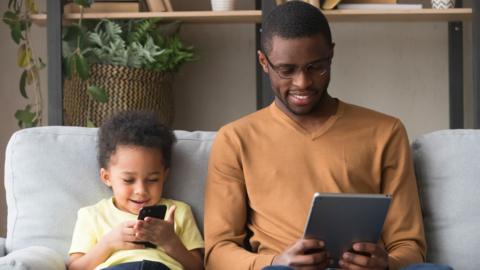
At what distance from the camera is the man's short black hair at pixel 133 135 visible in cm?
201

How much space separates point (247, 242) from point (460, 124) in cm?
154

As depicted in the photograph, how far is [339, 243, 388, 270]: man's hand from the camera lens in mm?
1702

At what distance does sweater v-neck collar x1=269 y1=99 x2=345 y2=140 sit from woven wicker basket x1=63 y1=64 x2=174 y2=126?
1116mm

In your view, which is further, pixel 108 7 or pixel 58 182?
pixel 108 7

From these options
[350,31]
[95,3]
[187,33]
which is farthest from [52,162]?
[350,31]

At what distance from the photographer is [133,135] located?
201 centimetres

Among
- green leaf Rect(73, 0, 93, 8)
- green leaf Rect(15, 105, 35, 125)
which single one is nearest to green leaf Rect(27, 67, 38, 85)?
green leaf Rect(15, 105, 35, 125)

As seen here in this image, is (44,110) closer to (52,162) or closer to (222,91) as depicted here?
(222,91)

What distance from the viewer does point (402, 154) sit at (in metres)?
1.94

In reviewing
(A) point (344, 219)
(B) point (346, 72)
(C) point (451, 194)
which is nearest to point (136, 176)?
(A) point (344, 219)

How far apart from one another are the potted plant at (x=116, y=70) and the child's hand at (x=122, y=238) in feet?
3.71

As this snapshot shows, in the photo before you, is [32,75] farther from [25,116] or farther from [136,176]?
[136,176]

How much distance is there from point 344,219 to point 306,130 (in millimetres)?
361

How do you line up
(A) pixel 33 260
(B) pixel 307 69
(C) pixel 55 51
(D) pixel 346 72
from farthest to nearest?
(D) pixel 346 72 → (C) pixel 55 51 → (B) pixel 307 69 → (A) pixel 33 260
